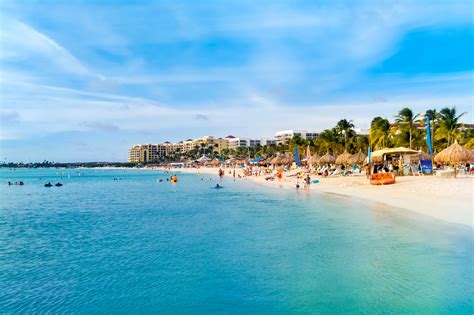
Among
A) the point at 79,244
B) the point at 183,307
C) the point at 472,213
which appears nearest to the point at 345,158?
the point at 472,213

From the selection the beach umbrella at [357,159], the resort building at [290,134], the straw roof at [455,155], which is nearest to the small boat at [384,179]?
the straw roof at [455,155]

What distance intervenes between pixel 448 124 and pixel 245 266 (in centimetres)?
3708

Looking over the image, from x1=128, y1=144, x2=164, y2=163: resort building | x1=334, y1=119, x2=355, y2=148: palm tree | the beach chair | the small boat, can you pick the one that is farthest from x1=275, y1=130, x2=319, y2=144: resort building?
the small boat

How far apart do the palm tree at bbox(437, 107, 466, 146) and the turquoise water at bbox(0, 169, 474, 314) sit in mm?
27015

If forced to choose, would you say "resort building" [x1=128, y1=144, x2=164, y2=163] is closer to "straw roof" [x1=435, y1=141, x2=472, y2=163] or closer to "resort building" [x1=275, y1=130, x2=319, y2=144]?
"resort building" [x1=275, y1=130, x2=319, y2=144]

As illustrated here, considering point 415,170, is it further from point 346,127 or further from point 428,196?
point 346,127

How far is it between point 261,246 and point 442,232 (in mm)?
6070

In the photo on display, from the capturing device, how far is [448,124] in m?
38.8

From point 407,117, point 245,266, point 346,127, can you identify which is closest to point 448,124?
point 407,117

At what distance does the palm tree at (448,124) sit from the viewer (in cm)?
3881

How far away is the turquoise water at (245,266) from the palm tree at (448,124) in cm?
2701

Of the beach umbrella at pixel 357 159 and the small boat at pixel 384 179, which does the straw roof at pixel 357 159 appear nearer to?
the beach umbrella at pixel 357 159

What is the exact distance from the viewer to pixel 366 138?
55469 mm

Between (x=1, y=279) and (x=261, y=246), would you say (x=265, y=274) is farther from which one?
(x=1, y=279)
